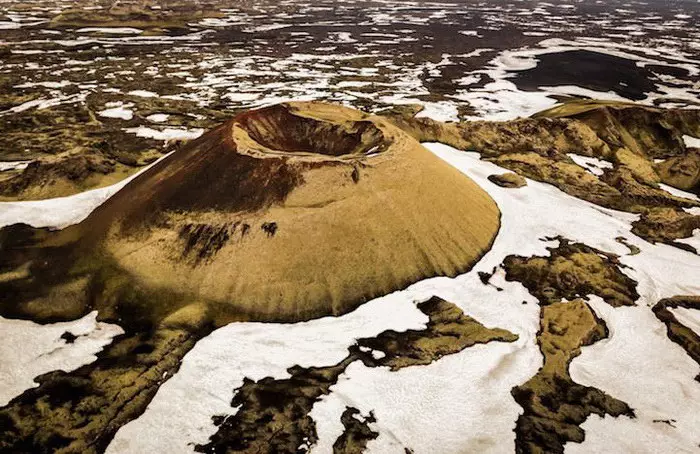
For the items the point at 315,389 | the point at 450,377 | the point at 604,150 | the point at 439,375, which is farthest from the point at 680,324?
the point at 604,150

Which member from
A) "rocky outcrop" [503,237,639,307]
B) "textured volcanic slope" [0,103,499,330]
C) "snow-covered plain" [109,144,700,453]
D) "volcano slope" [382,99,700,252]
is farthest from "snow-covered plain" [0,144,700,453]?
"volcano slope" [382,99,700,252]

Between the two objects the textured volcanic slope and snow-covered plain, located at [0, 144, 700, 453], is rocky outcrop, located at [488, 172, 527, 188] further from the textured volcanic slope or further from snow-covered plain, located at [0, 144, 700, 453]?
snow-covered plain, located at [0, 144, 700, 453]

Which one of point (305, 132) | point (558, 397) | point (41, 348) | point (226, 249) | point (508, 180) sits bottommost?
point (558, 397)

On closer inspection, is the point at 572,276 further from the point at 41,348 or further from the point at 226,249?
the point at 41,348

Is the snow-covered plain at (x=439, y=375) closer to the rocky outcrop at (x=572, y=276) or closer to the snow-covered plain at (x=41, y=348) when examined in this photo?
the snow-covered plain at (x=41, y=348)

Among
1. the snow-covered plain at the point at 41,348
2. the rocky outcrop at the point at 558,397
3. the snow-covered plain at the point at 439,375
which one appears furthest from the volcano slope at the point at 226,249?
the rocky outcrop at the point at 558,397

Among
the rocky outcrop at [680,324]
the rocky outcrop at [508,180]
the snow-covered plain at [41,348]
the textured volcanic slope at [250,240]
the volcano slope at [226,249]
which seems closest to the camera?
the snow-covered plain at [41,348]
